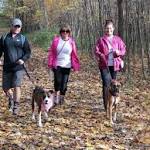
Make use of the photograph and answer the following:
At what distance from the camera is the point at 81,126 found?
9.04 metres

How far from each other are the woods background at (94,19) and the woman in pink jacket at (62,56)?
618 cm

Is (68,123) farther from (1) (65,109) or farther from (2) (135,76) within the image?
(2) (135,76)

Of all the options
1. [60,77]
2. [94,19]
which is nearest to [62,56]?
[60,77]

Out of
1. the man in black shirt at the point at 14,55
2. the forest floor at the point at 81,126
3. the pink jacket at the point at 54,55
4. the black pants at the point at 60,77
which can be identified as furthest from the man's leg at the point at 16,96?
the black pants at the point at 60,77

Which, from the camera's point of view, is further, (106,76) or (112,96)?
(106,76)

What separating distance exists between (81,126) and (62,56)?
6.64 ft

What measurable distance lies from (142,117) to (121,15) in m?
8.03

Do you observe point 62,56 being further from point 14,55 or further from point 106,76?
point 14,55

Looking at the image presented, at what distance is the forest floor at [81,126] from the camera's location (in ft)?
25.1

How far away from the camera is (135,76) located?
58.6ft

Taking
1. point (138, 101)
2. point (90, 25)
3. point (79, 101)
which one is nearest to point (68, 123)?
point (79, 101)

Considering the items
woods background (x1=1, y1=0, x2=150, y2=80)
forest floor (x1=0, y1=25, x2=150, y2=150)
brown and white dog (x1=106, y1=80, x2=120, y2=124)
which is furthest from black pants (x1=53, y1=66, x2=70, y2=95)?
woods background (x1=1, y1=0, x2=150, y2=80)

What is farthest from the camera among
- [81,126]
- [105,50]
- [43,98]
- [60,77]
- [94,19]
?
[94,19]

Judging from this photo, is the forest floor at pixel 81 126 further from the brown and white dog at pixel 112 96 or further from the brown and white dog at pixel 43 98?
the brown and white dog at pixel 43 98
